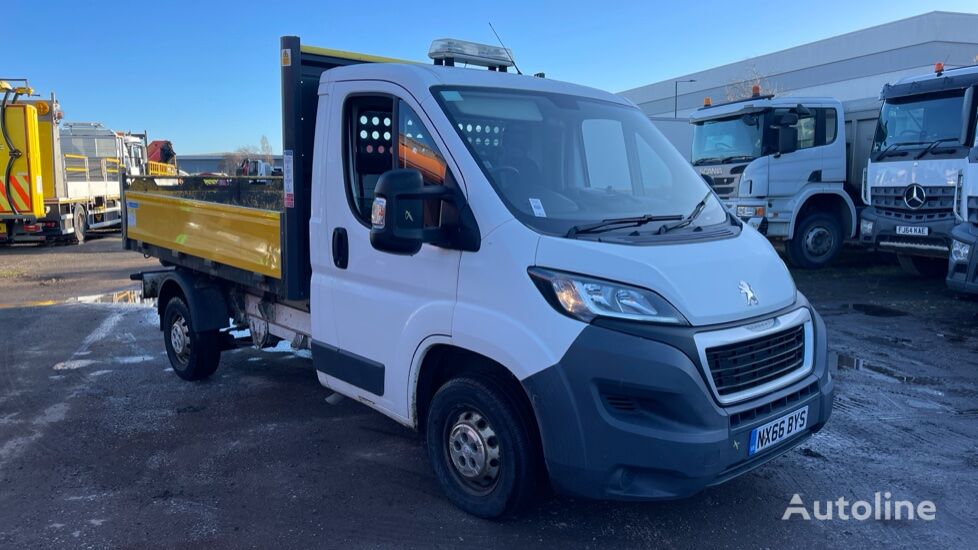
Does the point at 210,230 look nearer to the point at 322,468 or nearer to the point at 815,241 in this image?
the point at 322,468

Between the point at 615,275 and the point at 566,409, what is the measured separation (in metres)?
0.62

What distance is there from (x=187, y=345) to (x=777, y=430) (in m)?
4.91

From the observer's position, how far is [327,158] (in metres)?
4.27

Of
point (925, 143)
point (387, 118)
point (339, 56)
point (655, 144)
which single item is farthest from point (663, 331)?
point (925, 143)

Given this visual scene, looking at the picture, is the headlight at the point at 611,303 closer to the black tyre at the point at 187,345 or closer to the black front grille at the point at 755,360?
the black front grille at the point at 755,360

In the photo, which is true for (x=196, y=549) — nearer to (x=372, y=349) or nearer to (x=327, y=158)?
(x=372, y=349)

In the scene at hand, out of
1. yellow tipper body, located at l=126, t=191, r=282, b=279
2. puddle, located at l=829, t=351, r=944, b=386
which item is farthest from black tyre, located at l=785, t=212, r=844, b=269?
yellow tipper body, located at l=126, t=191, r=282, b=279

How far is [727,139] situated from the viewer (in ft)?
41.8

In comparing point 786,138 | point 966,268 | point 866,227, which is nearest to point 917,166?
point 866,227

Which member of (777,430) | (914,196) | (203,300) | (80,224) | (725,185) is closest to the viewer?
(777,430)

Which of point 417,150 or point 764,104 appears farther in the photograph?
point 764,104

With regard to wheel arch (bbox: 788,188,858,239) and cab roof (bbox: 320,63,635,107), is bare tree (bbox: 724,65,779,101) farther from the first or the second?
cab roof (bbox: 320,63,635,107)

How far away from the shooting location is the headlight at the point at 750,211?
12148 millimetres

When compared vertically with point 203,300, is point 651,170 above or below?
above
